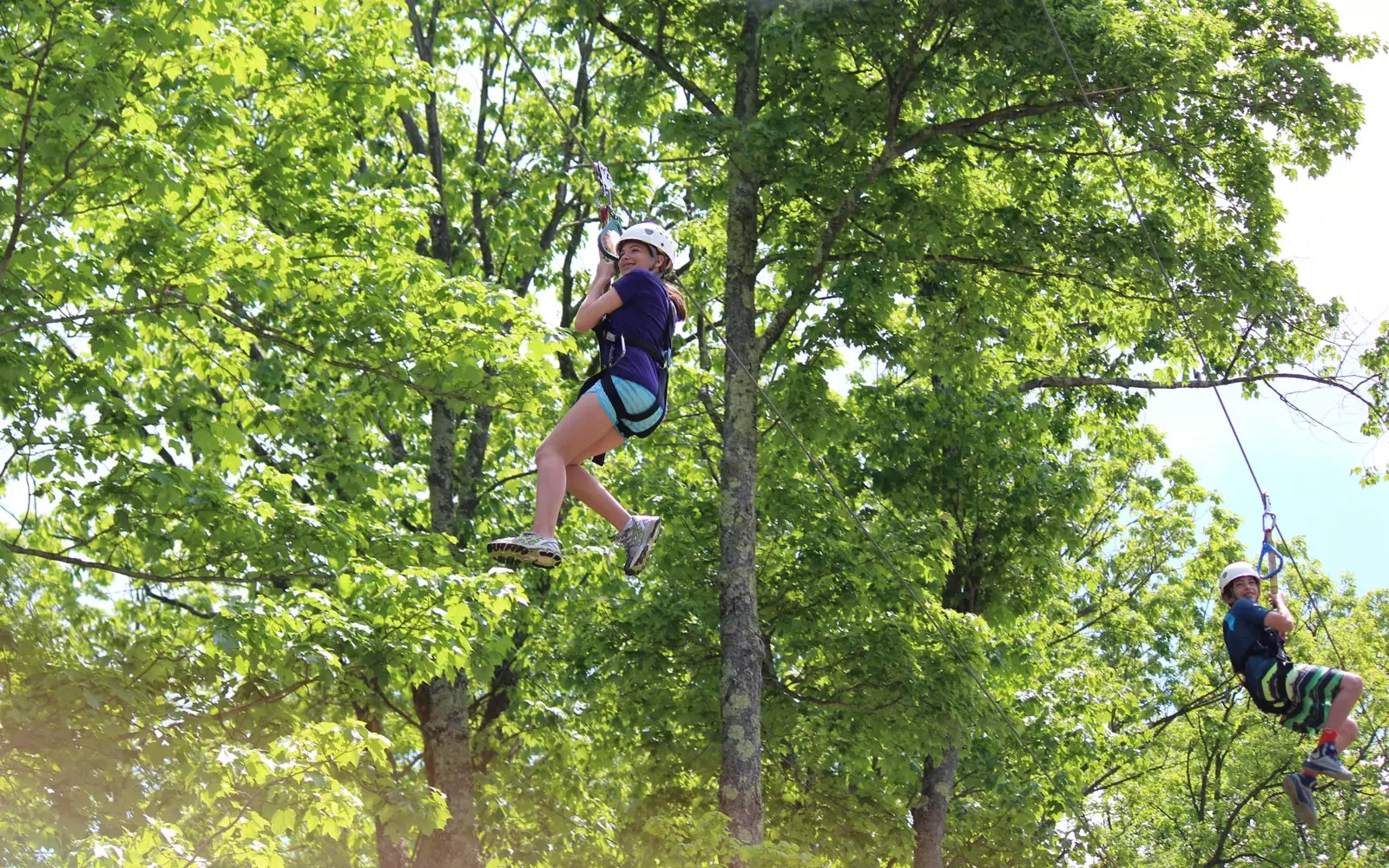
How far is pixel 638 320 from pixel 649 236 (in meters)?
0.44

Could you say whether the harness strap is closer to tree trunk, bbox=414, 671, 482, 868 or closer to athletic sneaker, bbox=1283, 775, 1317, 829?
athletic sneaker, bbox=1283, 775, 1317, 829

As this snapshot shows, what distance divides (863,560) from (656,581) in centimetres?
274

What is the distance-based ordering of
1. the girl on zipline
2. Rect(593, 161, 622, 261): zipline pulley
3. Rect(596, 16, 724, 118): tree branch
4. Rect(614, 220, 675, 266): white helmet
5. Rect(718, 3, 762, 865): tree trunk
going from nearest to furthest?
the girl on zipline, Rect(614, 220, 675, 266): white helmet, Rect(593, 161, 622, 261): zipline pulley, Rect(718, 3, 762, 865): tree trunk, Rect(596, 16, 724, 118): tree branch

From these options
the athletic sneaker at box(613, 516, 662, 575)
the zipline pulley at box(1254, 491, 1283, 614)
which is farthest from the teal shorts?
the zipline pulley at box(1254, 491, 1283, 614)

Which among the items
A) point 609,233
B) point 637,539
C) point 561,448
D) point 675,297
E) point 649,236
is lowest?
point 637,539

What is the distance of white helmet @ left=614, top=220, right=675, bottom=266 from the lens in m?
6.93

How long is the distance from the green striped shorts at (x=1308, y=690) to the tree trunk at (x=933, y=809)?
7772mm

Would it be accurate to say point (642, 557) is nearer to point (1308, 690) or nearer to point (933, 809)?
point (1308, 690)

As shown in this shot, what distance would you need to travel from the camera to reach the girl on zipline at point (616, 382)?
22.0ft

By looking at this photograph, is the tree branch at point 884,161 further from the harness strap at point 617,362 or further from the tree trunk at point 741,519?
the harness strap at point 617,362

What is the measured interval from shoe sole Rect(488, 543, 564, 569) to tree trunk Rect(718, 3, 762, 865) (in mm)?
4687

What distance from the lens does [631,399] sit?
6.71 meters

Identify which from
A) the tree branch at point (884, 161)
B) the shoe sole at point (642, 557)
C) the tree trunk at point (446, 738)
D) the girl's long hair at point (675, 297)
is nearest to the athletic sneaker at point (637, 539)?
the shoe sole at point (642, 557)

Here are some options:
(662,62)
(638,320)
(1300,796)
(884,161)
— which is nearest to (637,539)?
(638,320)
